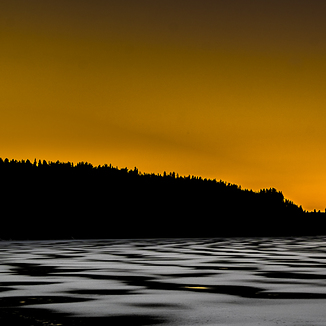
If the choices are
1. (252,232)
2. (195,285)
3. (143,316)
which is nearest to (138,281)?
(195,285)

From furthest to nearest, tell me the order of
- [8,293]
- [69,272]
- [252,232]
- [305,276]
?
1. [252,232]
2. [69,272]
3. [305,276]
4. [8,293]

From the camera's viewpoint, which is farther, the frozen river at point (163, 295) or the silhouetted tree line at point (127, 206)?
the silhouetted tree line at point (127, 206)

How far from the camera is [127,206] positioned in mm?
64188

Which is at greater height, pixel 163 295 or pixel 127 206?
pixel 127 206

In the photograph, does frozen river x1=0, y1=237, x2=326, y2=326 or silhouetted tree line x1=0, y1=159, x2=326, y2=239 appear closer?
frozen river x1=0, y1=237, x2=326, y2=326

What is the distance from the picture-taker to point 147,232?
199 feet

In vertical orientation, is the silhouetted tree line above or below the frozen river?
above

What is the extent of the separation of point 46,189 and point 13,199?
4491 mm

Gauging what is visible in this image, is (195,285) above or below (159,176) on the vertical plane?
below

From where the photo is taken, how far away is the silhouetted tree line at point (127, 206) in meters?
54.4

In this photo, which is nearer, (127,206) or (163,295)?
(163,295)

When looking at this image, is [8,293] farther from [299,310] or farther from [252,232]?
[252,232]

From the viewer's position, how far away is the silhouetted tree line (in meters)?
54.4

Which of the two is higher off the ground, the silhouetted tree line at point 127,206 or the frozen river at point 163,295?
the silhouetted tree line at point 127,206
